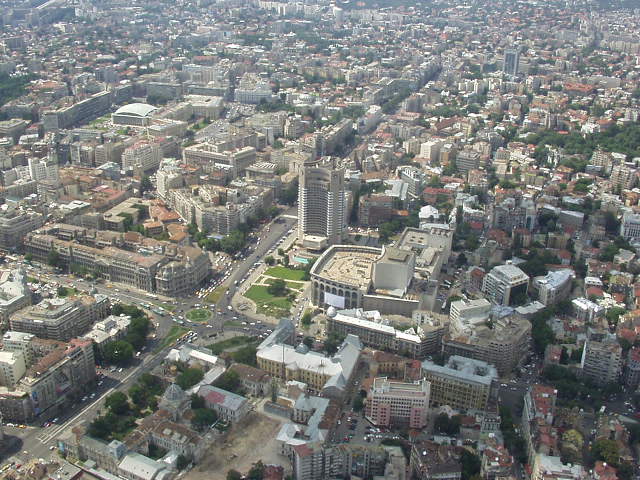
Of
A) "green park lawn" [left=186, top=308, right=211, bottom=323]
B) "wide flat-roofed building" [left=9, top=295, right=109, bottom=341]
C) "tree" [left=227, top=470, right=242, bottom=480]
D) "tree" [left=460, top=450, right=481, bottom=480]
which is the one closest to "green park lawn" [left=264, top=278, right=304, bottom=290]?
"green park lawn" [left=186, top=308, right=211, bottom=323]

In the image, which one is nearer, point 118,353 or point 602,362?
point 602,362

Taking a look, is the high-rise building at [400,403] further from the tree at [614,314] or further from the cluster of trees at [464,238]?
the cluster of trees at [464,238]

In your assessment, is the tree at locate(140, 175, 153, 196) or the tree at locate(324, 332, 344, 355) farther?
the tree at locate(140, 175, 153, 196)

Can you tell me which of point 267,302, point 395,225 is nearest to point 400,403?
point 267,302

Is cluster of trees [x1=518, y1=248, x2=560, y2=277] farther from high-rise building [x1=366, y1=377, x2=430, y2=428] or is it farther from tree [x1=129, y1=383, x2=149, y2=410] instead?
tree [x1=129, y1=383, x2=149, y2=410]

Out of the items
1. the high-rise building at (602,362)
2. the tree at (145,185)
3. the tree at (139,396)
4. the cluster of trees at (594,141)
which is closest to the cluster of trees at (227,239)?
the tree at (145,185)

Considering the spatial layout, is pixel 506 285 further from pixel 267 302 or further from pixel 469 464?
pixel 469 464

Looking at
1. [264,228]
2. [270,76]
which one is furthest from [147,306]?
[270,76]
